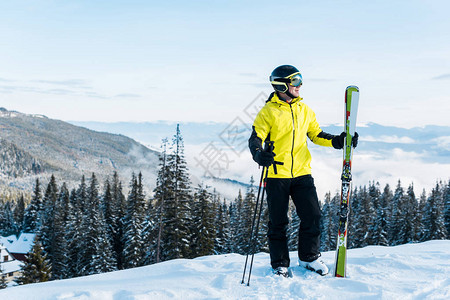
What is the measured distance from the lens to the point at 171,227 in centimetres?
2573

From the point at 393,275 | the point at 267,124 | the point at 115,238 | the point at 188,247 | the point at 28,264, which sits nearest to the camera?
the point at 393,275

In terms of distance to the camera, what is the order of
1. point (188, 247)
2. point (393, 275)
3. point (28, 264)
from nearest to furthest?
point (393, 275)
point (188, 247)
point (28, 264)

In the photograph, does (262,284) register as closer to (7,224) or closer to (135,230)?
(135,230)

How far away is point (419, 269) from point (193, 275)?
320 cm

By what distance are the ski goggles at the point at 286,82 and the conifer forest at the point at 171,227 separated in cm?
2119

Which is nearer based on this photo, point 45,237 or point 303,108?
point 303,108

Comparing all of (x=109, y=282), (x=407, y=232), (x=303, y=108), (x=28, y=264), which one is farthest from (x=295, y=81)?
(x=407, y=232)

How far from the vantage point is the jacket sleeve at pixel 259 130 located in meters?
5.06

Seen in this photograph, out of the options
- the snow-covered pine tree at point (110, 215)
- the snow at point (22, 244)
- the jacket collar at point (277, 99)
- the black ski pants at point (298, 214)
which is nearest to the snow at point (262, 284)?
the black ski pants at point (298, 214)

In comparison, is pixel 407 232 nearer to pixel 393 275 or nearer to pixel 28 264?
pixel 28 264

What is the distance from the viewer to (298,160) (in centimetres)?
539

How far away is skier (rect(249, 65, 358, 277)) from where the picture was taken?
5254 mm

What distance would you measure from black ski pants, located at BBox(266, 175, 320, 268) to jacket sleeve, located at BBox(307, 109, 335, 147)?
67 cm

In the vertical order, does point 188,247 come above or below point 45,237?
above
